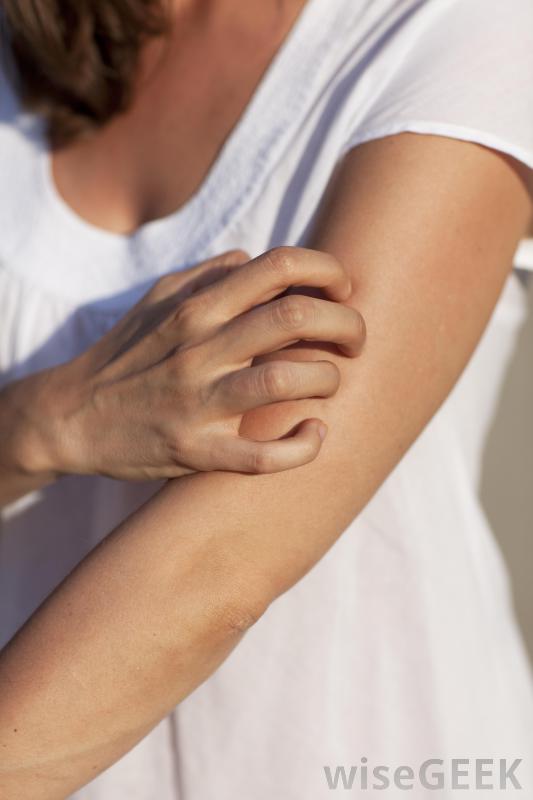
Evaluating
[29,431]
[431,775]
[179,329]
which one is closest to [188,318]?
[179,329]

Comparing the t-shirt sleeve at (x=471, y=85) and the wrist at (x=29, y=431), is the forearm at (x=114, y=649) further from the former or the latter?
the t-shirt sleeve at (x=471, y=85)

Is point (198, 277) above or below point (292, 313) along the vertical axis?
above

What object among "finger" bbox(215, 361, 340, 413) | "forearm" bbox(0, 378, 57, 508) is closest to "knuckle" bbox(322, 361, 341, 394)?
"finger" bbox(215, 361, 340, 413)

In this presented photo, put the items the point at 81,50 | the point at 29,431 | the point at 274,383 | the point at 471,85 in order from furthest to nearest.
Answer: the point at 81,50
the point at 29,431
the point at 471,85
the point at 274,383

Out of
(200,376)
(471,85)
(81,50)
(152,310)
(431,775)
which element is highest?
(81,50)

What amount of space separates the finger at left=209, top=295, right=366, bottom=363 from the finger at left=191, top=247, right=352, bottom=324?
0.06ft

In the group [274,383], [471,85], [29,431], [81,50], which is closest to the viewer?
[274,383]

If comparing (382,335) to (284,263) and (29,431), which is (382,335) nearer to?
(284,263)

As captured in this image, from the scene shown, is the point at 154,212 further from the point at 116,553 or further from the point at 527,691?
the point at 527,691

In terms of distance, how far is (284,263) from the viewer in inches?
29.9

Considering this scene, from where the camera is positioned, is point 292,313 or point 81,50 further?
point 81,50

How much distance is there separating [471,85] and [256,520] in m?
0.40

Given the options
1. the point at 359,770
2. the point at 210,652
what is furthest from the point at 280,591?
the point at 359,770

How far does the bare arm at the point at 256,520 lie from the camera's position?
77 centimetres
